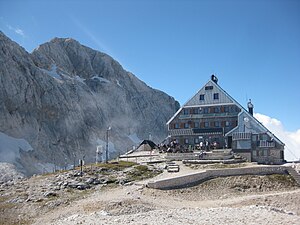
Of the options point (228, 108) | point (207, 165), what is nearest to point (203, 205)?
point (207, 165)

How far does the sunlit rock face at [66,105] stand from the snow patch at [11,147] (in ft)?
1.29

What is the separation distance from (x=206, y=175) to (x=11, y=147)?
6725cm

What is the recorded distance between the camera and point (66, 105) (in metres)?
126

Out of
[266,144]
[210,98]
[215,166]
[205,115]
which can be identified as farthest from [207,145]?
[215,166]

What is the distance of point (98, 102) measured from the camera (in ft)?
505

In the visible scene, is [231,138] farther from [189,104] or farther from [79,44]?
[79,44]

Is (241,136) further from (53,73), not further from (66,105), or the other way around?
(53,73)

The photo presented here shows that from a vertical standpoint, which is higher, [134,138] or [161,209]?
[134,138]

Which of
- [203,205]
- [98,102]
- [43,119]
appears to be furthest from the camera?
[98,102]

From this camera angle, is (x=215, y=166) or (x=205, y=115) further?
(x=205, y=115)

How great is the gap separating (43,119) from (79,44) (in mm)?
75399

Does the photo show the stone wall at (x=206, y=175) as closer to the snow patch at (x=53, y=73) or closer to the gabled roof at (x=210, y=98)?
the gabled roof at (x=210, y=98)

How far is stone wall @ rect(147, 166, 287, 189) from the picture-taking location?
35.9 m

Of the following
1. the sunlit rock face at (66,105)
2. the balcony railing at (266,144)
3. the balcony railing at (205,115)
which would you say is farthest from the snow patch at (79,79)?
the balcony railing at (266,144)
